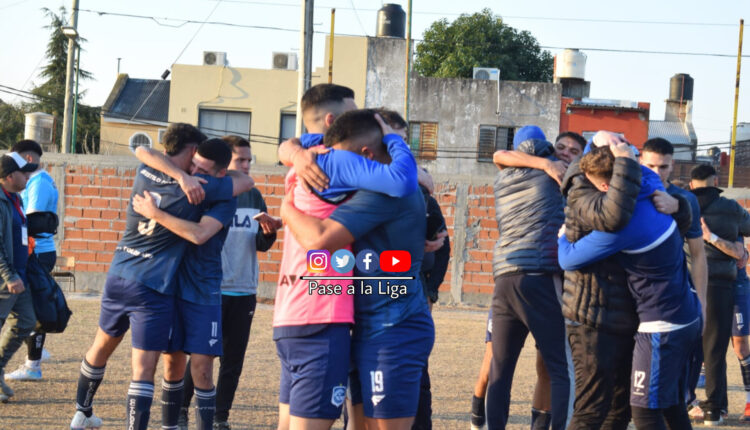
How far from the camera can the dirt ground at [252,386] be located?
21.0 ft

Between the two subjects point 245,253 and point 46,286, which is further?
point 46,286

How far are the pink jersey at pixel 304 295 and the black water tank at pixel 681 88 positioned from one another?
46.4 meters

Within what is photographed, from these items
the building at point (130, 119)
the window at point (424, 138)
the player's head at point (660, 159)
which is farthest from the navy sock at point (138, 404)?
the building at point (130, 119)

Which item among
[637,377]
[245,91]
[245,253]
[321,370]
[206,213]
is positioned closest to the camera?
[321,370]

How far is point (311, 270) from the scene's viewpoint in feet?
11.2

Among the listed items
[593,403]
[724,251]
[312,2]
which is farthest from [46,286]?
[312,2]

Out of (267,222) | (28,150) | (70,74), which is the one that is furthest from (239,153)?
(70,74)

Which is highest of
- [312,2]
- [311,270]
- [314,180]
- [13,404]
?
[312,2]

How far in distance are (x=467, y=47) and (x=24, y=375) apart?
3937cm

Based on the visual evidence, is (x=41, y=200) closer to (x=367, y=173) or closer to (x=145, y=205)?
(x=145, y=205)

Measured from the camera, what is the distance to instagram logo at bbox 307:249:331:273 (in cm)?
340

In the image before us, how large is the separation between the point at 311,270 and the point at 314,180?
1.26 feet

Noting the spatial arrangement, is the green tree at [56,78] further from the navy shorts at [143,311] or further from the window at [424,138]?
the navy shorts at [143,311]

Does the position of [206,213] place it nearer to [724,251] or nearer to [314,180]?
[314,180]
